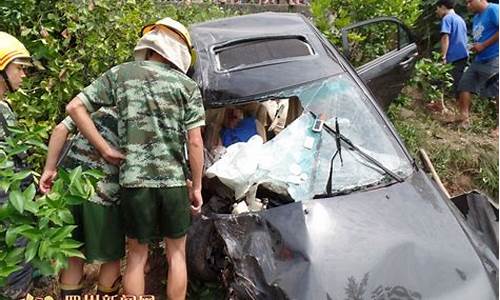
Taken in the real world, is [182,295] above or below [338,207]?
below

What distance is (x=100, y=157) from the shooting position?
285 centimetres

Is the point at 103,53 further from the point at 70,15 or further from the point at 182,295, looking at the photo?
the point at 182,295

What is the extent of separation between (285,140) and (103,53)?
178 centimetres

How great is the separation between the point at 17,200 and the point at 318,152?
184 cm

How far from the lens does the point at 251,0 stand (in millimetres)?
7977

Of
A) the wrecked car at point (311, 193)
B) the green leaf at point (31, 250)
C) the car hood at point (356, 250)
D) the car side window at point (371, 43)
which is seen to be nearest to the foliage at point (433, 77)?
the car side window at point (371, 43)

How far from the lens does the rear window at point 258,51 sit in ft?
11.6

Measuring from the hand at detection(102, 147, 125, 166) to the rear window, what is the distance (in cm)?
100

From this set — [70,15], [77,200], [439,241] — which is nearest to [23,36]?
[70,15]

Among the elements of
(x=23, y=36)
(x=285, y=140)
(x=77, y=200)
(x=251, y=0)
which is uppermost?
(x=77, y=200)

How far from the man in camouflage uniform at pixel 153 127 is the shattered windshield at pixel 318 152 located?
1.37 feet

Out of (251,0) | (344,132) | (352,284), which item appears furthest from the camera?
(251,0)

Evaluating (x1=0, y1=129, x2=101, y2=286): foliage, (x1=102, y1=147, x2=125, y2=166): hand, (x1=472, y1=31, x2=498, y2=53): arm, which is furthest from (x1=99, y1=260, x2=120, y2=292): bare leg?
(x1=472, y1=31, x2=498, y2=53): arm

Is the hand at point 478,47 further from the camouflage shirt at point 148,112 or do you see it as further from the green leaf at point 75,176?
the green leaf at point 75,176
